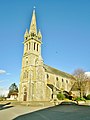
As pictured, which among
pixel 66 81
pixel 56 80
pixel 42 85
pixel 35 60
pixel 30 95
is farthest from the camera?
pixel 66 81

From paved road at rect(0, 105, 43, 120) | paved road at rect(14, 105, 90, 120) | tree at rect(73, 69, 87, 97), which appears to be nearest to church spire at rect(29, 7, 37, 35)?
tree at rect(73, 69, 87, 97)

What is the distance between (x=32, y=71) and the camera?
4419cm

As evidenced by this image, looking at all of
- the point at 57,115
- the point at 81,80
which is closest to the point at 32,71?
the point at 81,80

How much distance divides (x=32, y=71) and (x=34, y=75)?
55.7 inches

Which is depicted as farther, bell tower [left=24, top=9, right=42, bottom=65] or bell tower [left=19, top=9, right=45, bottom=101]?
bell tower [left=24, top=9, right=42, bottom=65]

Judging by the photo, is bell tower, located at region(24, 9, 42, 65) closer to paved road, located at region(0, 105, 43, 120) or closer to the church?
the church

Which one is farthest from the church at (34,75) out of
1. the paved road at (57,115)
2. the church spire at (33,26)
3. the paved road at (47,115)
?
the paved road at (57,115)

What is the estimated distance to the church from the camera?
41.9m

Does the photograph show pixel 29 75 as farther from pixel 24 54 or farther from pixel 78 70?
pixel 78 70

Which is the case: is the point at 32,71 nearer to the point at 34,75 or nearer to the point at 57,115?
the point at 34,75

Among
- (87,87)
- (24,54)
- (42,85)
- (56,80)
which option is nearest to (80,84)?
(87,87)

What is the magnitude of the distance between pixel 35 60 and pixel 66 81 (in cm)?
1956

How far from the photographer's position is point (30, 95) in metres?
40.8

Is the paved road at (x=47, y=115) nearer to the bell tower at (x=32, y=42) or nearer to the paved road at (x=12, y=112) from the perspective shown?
the paved road at (x=12, y=112)
